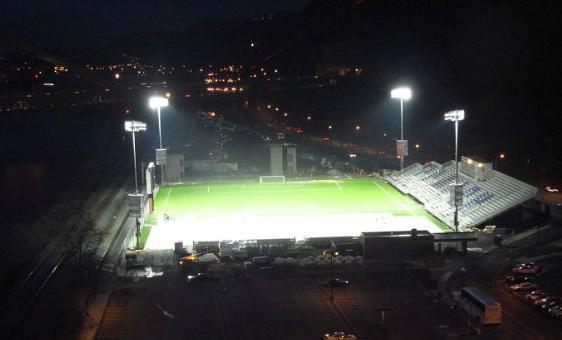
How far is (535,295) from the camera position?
13.2 meters

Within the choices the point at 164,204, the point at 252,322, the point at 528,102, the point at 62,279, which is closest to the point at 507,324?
the point at 252,322

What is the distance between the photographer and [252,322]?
12.5 m

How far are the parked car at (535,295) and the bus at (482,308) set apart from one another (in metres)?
1.08

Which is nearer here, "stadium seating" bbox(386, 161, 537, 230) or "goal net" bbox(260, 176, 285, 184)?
"stadium seating" bbox(386, 161, 537, 230)

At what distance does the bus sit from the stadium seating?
23.8 feet

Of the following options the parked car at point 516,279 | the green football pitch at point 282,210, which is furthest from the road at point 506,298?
the green football pitch at point 282,210

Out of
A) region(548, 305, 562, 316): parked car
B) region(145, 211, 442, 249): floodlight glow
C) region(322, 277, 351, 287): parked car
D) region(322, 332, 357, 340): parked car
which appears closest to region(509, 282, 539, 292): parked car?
region(548, 305, 562, 316): parked car

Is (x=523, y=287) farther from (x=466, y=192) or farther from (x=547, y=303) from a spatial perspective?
(x=466, y=192)

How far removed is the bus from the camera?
12.0 m

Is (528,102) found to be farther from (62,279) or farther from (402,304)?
(62,279)

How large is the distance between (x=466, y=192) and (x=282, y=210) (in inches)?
271

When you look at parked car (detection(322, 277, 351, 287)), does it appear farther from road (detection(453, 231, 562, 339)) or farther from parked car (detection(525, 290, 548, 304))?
parked car (detection(525, 290, 548, 304))

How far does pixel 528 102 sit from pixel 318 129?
20716mm

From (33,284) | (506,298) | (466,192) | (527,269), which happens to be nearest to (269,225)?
(466,192)
